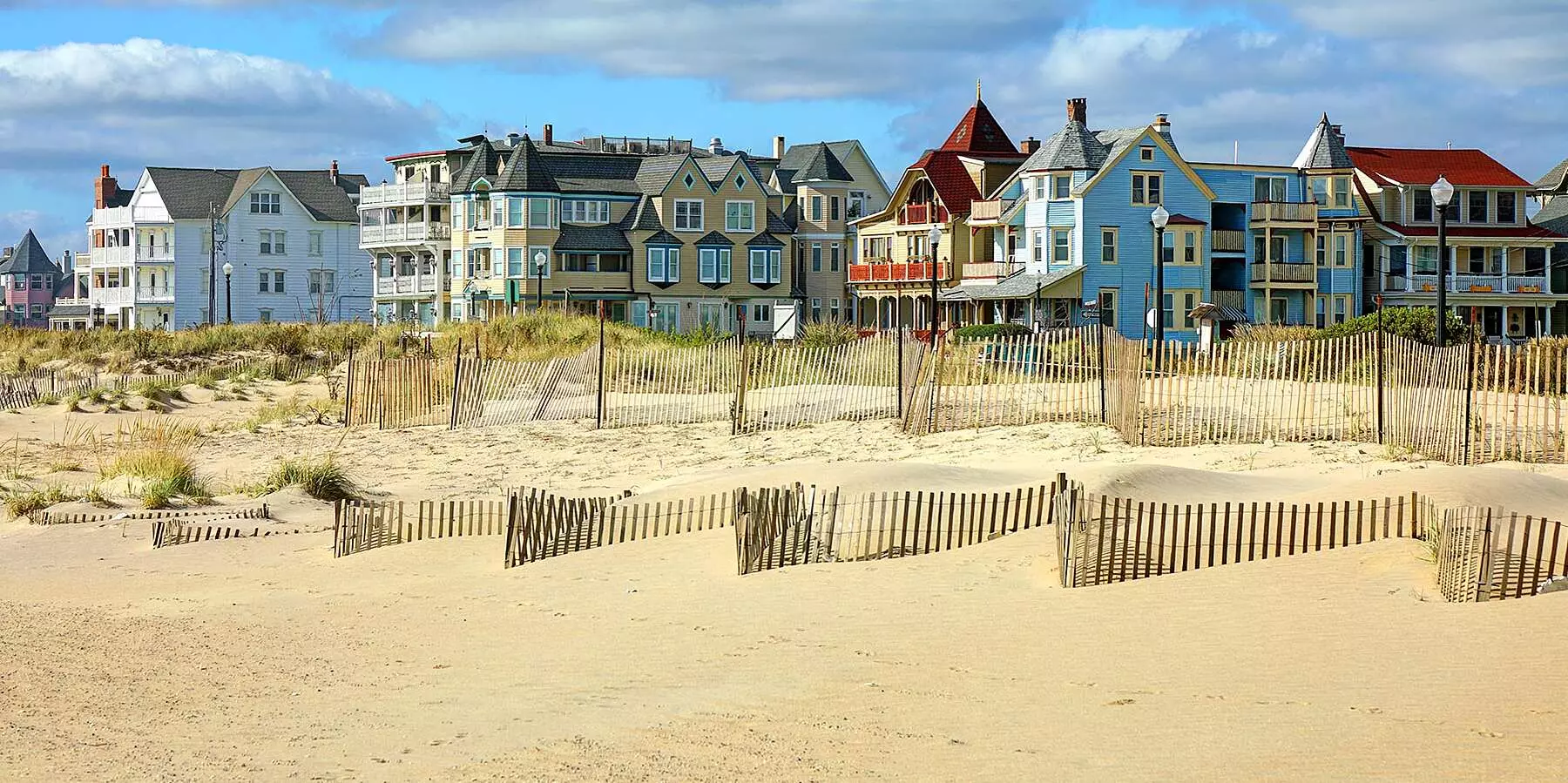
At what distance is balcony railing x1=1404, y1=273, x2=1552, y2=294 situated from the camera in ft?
211

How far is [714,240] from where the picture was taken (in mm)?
70250

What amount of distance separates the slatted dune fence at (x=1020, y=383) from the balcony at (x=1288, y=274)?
39068 mm

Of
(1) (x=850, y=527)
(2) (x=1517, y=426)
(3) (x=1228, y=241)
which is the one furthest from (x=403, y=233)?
(1) (x=850, y=527)

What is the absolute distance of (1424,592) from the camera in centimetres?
1062

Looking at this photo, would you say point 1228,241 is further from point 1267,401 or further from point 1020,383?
point 1267,401

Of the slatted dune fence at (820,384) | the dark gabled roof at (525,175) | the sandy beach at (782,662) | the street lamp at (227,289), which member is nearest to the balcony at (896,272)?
the dark gabled roof at (525,175)

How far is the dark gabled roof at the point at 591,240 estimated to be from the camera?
68.8m

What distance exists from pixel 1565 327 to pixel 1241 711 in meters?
64.5

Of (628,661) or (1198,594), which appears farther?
(1198,594)

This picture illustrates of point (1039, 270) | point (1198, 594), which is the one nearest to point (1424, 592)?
point (1198, 594)

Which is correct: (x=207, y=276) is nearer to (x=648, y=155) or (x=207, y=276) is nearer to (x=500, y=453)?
(x=648, y=155)

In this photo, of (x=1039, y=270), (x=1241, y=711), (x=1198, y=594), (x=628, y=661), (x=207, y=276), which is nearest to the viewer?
Answer: (x=1241, y=711)

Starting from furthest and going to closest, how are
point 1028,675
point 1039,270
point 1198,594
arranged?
point 1039,270, point 1198,594, point 1028,675

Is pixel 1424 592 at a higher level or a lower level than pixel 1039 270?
lower
